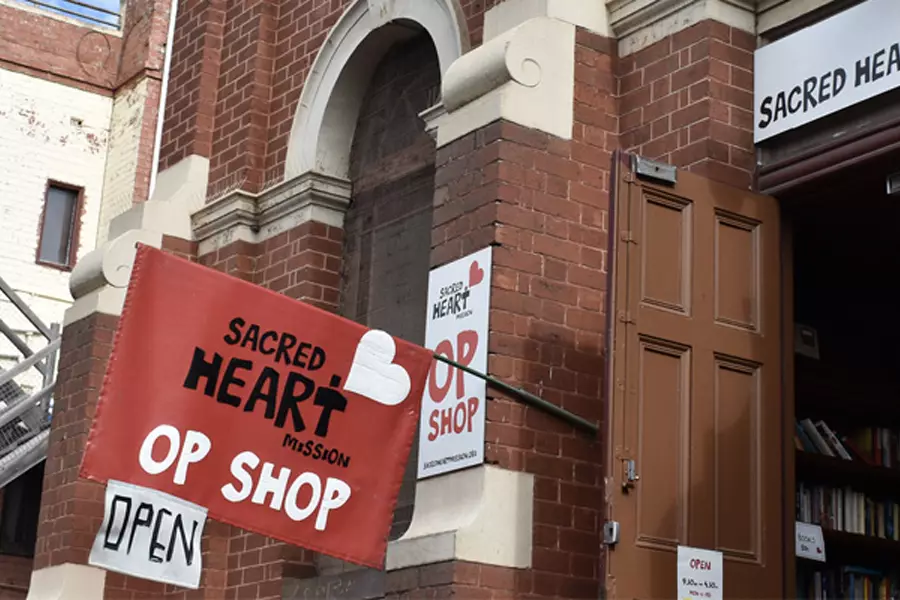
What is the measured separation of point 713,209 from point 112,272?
16.9 ft


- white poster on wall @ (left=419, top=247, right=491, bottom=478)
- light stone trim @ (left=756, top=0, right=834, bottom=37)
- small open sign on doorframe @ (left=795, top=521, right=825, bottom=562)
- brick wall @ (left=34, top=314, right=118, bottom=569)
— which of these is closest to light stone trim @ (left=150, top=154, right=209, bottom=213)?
brick wall @ (left=34, top=314, right=118, bottom=569)

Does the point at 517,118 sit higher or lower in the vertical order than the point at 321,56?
lower

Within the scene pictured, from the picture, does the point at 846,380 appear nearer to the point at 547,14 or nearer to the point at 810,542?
the point at 810,542

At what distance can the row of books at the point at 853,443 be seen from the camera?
9.09 metres

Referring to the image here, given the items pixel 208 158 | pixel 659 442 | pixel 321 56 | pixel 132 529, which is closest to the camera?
pixel 132 529

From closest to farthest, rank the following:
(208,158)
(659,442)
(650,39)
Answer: (659,442), (650,39), (208,158)

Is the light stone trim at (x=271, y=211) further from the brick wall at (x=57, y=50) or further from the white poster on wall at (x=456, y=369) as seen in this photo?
the brick wall at (x=57, y=50)

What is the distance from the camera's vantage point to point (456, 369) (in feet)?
27.7

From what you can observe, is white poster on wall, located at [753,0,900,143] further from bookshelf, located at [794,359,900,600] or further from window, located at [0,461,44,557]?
window, located at [0,461,44,557]

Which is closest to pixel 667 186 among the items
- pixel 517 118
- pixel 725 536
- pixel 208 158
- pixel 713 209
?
pixel 713 209

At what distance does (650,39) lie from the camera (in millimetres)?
8961

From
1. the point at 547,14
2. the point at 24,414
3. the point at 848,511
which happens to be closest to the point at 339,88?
the point at 547,14

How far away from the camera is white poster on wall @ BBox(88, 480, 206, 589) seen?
700 centimetres

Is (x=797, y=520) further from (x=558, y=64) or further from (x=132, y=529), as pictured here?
(x=132, y=529)
